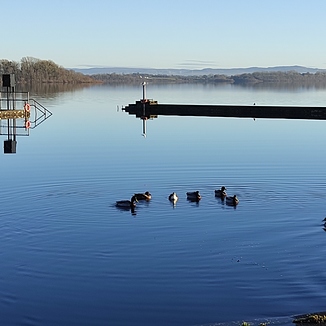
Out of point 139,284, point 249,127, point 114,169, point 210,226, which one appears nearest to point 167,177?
point 114,169

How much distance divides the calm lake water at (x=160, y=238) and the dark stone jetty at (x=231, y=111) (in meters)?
22.8

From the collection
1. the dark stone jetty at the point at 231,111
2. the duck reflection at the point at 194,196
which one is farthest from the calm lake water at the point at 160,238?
the dark stone jetty at the point at 231,111

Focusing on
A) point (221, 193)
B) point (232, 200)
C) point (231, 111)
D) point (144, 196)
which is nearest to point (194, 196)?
point (221, 193)

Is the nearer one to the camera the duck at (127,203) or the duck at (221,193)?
the duck at (127,203)

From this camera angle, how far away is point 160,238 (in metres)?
18.7

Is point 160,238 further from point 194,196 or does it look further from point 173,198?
point 194,196

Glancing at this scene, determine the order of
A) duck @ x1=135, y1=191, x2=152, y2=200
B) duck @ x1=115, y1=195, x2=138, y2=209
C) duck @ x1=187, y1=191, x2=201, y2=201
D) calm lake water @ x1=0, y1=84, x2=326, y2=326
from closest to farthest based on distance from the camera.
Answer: calm lake water @ x1=0, y1=84, x2=326, y2=326 → duck @ x1=115, y1=195, x2=138, y2=209 → duck @ x1=135, y1=191, x2=152, y2=200 → duck @ x1=187, y1=191, x2=201, y2=201

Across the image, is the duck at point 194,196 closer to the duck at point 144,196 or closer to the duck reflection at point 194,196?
the duck reflection at point 194,196

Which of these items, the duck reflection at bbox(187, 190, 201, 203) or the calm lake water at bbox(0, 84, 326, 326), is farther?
the duck reflection at bbox(187, 190, 201, 203)

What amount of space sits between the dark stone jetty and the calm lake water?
2281cm

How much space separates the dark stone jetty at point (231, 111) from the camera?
197 ft

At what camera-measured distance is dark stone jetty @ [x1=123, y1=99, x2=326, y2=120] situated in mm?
60125

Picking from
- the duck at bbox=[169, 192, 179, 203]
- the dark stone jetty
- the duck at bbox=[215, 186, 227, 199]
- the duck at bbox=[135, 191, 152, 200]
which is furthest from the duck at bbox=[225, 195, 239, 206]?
the dark stone jetty

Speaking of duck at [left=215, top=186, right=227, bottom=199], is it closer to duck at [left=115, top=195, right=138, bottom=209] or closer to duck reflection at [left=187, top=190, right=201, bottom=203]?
duck reflection at [left=187, top=190, right=201, bottom=203]
